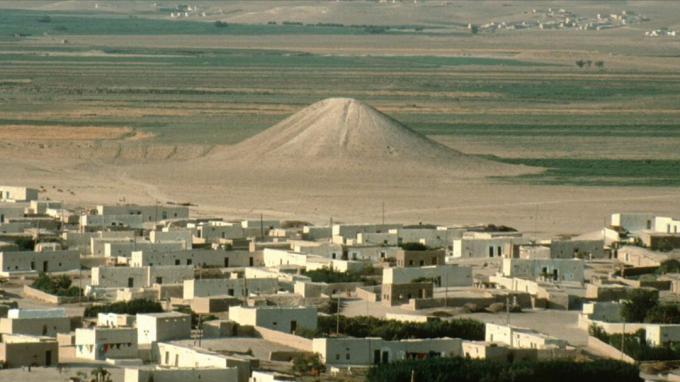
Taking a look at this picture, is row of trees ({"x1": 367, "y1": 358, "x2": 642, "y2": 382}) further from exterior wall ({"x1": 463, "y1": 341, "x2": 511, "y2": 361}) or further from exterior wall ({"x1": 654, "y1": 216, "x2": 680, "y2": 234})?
exterior wall ({"x1": 654, "y1": 216, "x2": 680, "y2": 234})

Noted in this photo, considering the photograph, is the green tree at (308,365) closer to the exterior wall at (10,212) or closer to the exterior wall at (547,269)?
the exterior wall at (547,269)

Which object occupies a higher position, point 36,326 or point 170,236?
point 170,236

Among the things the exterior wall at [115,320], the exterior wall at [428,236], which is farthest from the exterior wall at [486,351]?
the exterior wall at [428,236]

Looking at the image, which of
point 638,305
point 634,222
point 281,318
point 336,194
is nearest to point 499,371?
point 281,318

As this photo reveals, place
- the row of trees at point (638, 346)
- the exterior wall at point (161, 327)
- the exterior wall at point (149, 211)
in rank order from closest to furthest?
the row of trees at point (638, 346) → the exterior wall at point (161, 327) → the exterior wall at point (149, 211)

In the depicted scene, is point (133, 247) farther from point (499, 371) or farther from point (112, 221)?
point (499, 371)

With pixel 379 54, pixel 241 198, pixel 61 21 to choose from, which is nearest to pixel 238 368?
pixel 241 198

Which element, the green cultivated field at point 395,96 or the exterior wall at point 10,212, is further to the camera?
the green cultivated field at point 395,96
